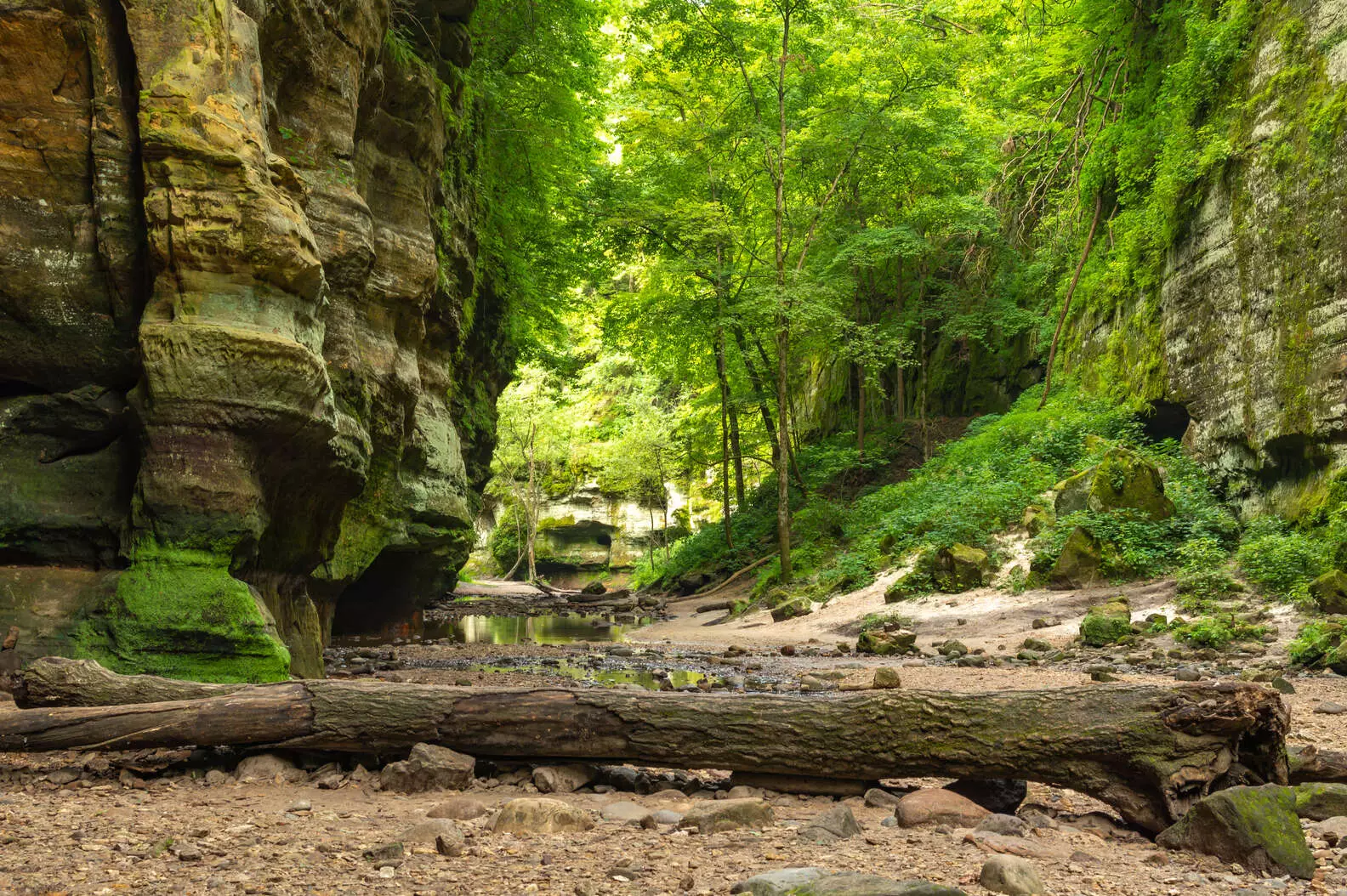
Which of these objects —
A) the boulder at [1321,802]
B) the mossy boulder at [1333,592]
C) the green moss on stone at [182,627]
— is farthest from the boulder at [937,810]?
the mossy boulder at [1333,592]

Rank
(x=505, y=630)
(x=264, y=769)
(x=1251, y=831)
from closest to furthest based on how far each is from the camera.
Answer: (x=1251, y=831) < (x=264, y=769) < (x=505, y=630)

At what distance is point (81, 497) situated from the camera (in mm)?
7711

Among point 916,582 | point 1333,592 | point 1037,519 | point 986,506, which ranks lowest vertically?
point 1333,592

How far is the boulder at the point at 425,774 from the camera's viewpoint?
4781 mm

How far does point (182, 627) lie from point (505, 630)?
14.2 meters

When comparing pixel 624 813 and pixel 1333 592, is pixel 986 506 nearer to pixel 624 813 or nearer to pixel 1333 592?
pixel 1333 592

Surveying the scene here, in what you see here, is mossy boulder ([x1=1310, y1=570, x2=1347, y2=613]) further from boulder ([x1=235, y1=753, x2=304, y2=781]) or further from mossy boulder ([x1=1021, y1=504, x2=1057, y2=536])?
boulder ([x1=235, y1=753, x2=304, y2=781])

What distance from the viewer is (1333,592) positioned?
10.0 meters

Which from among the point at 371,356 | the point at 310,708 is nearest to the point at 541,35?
the point at 371,356

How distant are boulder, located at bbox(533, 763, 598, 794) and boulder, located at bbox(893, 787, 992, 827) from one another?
173cm

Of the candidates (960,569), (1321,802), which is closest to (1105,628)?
(960,569)

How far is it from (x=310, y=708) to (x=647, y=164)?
76.1ft

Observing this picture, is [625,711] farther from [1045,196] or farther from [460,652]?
[1045,196]

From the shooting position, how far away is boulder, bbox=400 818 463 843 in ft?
12.2
